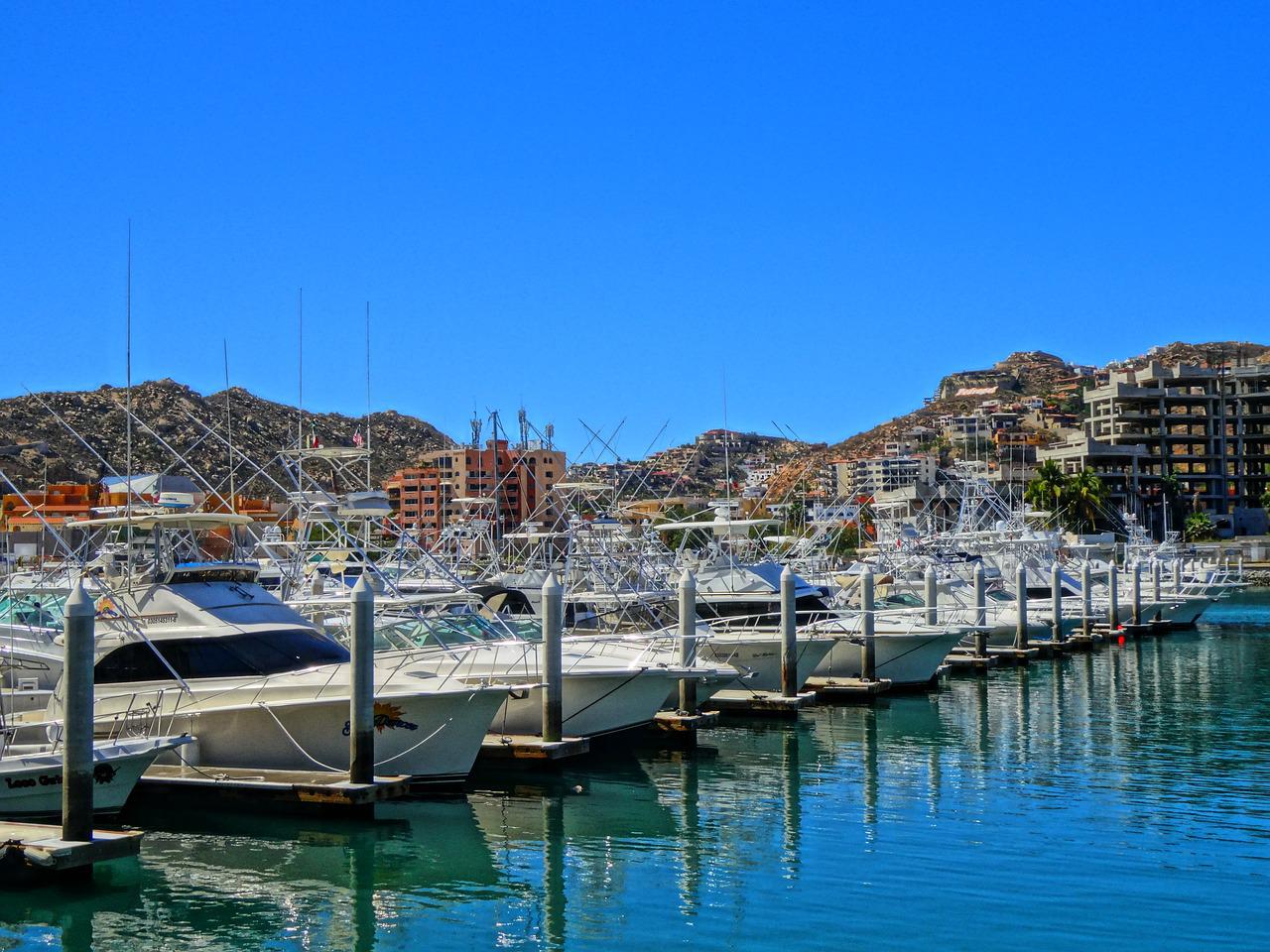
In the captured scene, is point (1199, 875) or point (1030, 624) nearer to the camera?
point (1199, 875)

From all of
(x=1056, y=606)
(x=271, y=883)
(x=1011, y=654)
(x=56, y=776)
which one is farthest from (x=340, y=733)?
(x=1056, y=606)

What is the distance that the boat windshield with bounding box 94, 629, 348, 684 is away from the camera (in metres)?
22.3

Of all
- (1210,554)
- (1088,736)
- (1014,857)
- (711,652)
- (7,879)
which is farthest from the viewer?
(1210,554)

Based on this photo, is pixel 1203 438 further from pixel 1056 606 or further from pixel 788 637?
pixel 788 637

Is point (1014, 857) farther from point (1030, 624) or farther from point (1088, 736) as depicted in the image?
point (1030, 624)

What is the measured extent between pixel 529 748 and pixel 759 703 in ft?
30.1

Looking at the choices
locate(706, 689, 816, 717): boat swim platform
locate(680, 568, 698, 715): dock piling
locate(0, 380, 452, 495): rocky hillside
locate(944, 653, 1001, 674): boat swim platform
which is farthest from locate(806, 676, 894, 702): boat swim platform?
locate(0, 380, 452, 495): rocky hillside

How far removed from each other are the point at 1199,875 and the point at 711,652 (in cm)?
1743

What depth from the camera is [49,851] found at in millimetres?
15820

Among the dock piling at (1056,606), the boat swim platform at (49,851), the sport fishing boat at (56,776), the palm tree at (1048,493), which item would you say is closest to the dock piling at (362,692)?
the sport fishing boat at (56,776)

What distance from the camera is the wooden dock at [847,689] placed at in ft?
114

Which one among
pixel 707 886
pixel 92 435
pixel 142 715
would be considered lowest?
pixel 707 886

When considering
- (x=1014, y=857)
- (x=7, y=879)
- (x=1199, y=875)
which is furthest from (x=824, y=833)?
(x=7, y=879)

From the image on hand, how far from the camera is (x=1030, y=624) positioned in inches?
2032
